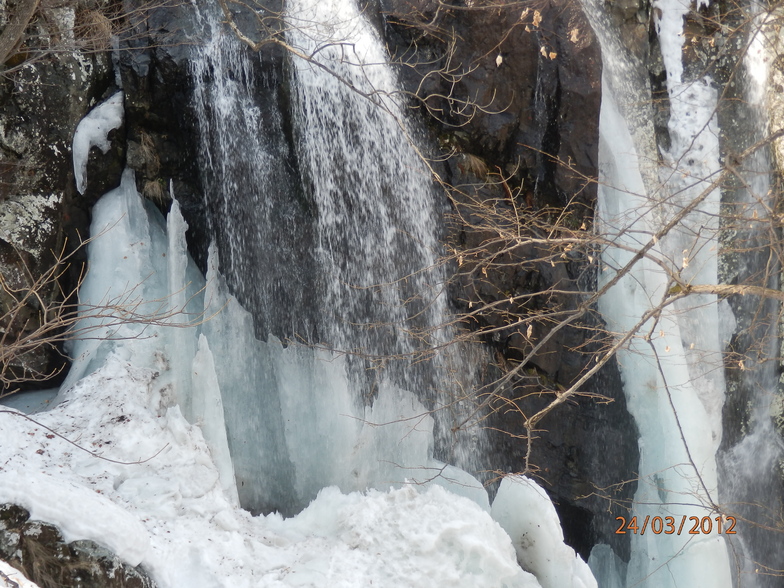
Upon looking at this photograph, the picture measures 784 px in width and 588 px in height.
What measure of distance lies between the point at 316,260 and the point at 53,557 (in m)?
2.69

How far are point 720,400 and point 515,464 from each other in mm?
1720

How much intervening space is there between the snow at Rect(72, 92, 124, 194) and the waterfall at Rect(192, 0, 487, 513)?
65 centimetres

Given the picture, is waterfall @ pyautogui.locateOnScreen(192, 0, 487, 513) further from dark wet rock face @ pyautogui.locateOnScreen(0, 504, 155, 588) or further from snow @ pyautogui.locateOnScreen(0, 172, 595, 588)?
dark wet rock face @ pyautogui.locateOnScreen(0, 504, 155, 588)

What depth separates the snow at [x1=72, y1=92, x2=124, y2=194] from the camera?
511cm

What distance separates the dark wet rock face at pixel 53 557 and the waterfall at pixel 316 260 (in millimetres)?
1875

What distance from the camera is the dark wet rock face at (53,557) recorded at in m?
3.07

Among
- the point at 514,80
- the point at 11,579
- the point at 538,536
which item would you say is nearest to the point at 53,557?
the point at 11,579

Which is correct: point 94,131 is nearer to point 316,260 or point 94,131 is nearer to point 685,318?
point 316,260

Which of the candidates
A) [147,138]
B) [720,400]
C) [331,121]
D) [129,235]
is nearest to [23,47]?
[147,138]

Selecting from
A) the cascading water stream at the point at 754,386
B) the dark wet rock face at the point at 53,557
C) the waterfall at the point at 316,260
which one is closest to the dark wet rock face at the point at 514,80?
the waterfall at the point at 316,260

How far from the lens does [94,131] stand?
5.14m

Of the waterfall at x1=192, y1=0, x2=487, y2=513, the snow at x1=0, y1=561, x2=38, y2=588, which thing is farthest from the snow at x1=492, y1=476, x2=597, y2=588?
the snow at x1=0, y1=561, x2=38, y2=588

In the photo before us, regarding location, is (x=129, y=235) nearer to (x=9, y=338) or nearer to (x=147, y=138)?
(x=147, y=138)
